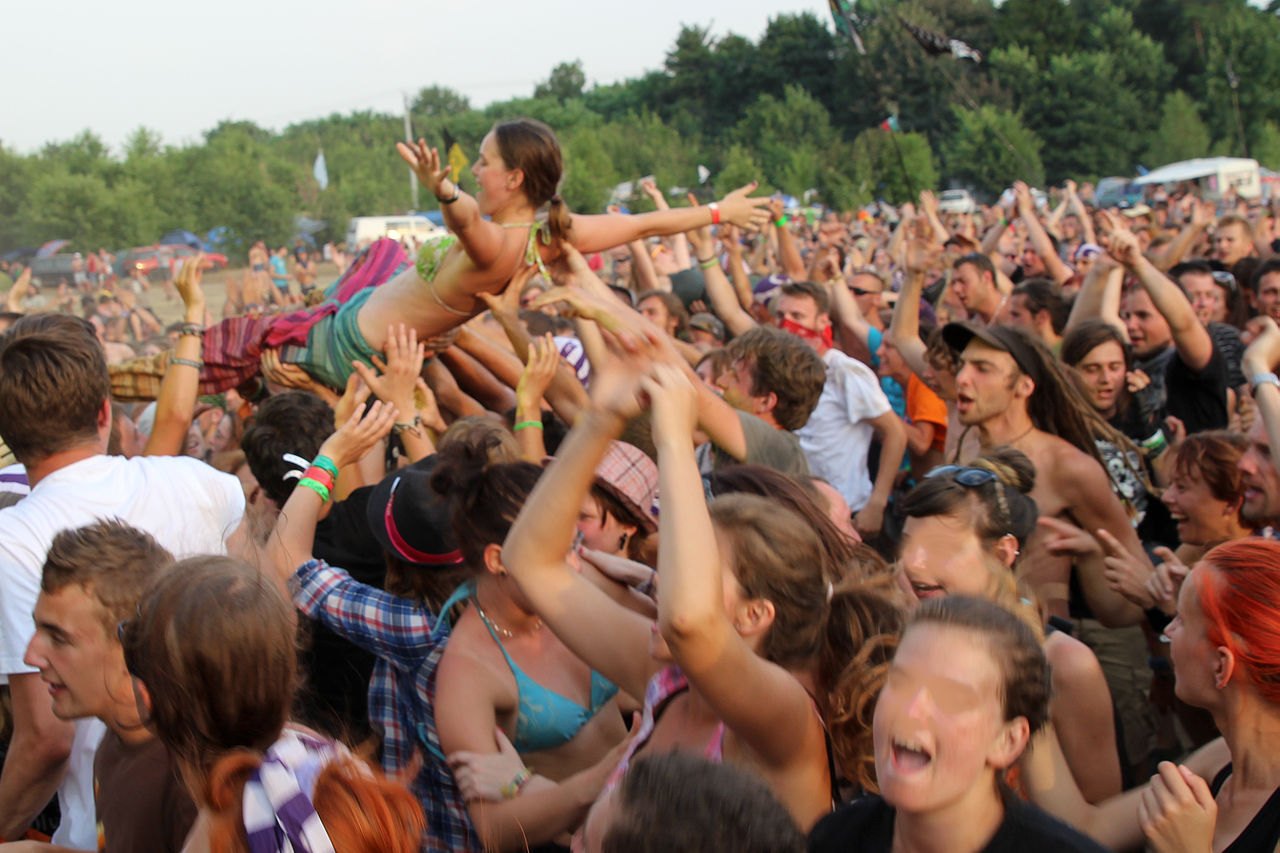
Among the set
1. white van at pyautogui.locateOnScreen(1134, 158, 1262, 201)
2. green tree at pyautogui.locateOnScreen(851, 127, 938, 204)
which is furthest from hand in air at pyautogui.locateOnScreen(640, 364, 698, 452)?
white van at pyautogui.locateOnScreen(1134, 158, 1262, 201)

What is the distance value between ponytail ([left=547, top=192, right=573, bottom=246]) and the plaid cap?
142cm

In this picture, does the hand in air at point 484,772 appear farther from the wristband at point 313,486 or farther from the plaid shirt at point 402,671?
the wristband at point 313,486

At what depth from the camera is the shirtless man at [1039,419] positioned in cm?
411

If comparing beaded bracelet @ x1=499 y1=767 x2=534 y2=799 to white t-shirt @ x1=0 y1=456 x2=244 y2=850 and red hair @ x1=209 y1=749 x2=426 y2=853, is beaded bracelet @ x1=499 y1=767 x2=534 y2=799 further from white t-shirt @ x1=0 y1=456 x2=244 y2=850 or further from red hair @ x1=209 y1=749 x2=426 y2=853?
white t-shirt @ x1=0 y1=456 x2=244 y2=850

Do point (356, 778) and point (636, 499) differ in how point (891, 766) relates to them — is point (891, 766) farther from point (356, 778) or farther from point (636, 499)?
point (636, 499)

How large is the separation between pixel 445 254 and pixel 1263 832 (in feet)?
11.8

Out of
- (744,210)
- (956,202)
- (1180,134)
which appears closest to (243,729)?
(744,210)

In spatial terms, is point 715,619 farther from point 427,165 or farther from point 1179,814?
point 427,165

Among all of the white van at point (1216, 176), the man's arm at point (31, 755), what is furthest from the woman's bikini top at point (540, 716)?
the white van at point (1216, 176)

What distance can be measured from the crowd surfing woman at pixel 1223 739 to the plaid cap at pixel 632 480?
1367mm

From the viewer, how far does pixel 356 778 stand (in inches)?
72.9

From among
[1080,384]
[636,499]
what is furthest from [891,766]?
[1080,384]

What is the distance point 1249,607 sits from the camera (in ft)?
7.48

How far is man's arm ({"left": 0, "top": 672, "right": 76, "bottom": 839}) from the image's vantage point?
2777mm
